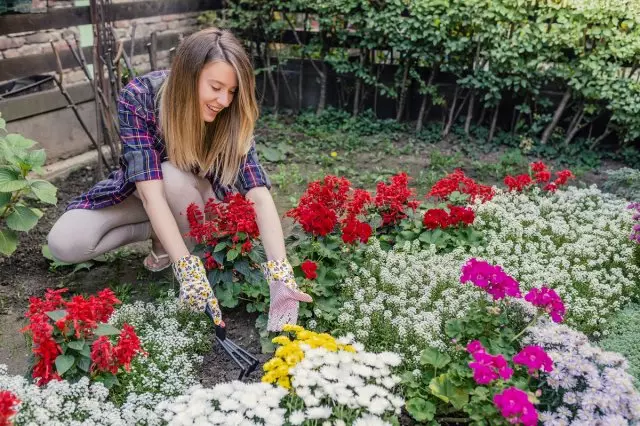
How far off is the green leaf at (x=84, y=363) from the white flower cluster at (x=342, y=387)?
0.83m

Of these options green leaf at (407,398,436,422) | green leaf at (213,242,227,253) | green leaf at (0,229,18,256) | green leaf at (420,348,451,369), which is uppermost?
green leaf at (213,242,227,253)

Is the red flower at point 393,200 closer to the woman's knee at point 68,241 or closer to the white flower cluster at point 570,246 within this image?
the white flower cluster at point 570,246

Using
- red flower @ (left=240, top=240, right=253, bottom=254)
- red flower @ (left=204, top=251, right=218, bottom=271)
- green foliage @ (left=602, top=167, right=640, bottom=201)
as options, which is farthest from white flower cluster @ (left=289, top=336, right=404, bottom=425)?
green foliage @ (left=602, top=167, right=640, bottom=201)

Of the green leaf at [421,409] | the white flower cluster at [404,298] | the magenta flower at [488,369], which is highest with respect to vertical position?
the magenta flower at [488,369]

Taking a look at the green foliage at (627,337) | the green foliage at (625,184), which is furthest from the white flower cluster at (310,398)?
the green foliage at (625,184)

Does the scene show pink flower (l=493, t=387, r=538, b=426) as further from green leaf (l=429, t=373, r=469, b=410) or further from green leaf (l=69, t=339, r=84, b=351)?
green leaf (l=69, t=339, r=84, b=351)

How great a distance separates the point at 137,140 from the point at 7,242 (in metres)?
1.03

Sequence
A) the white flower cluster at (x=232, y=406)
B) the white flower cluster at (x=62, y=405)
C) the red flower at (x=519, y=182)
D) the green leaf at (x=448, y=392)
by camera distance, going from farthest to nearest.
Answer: the red flower at (x=519, y=182) → the green leaf at (x=448, y=392) → the white flower cluster at (x=62, y=405) → the white flower cluster at (x=232, y=406)

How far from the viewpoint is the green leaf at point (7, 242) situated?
3299 mm

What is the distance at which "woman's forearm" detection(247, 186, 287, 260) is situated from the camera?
2955mm

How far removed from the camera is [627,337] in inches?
120

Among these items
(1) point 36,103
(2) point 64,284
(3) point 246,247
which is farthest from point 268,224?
(1) point 36,103

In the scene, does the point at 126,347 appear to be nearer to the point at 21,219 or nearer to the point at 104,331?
the point at 104,331

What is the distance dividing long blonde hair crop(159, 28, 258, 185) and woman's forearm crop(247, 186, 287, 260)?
16cm
